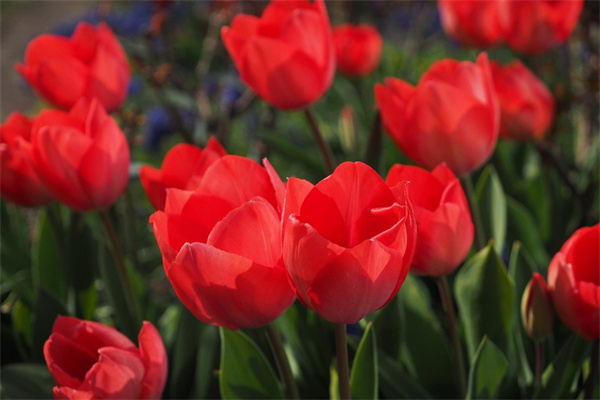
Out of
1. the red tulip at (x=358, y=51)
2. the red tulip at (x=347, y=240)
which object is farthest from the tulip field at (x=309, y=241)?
the red tulip at (x=358, y=51)

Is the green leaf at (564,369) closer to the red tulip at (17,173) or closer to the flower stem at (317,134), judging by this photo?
the flower stem at (317,134)

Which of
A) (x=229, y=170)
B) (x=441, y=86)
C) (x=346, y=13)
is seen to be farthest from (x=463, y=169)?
(x=346, y=13)

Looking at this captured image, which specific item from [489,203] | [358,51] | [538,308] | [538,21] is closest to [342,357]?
[538,308]

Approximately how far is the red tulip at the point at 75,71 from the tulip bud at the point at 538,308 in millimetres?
480

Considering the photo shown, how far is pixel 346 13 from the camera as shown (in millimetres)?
1952

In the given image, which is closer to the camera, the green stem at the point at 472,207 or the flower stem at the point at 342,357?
the flower stem at the point at 342,357

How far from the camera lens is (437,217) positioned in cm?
47

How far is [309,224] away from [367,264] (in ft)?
0.12

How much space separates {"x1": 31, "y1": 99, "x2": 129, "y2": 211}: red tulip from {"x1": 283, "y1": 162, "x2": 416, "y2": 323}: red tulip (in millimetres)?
272

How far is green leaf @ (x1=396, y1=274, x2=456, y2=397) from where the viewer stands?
66 cm

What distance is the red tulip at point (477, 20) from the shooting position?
1.04m

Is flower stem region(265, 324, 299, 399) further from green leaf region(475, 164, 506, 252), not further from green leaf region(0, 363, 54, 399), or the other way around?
green leaf region(475, 164, 506, 252)

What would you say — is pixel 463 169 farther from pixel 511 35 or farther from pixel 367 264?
pixel 511 35

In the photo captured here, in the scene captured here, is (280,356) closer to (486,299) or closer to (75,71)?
(486,299)
